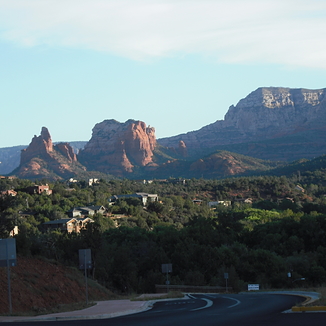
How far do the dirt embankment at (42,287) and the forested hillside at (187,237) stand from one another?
5.44 ft

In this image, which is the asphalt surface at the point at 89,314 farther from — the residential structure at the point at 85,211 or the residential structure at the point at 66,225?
the residential structure at the point at 85,211

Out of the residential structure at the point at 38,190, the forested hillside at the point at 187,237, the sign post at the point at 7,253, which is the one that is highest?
the residential structure at the point at 38,190

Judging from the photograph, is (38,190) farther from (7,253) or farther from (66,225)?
(7,253)

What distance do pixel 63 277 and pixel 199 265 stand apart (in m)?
23.8

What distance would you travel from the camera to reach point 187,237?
60.8 metres

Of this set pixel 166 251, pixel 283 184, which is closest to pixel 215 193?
pixel 283 184

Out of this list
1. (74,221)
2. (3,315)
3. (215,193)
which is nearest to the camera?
(3,315)

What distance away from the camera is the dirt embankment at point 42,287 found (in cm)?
2080

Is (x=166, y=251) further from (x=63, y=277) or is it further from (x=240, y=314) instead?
(x=240, y=314)

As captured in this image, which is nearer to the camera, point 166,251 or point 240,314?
point 240,314

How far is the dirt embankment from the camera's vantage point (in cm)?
2080

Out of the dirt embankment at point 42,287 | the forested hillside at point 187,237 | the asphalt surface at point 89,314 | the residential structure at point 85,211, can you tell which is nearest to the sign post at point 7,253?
the dirt embankment at point 42,287

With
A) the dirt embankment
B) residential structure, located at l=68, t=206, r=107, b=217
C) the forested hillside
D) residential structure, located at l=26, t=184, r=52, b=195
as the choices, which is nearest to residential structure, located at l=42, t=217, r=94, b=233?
the forested hillside

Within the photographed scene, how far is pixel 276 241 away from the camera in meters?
62.5
